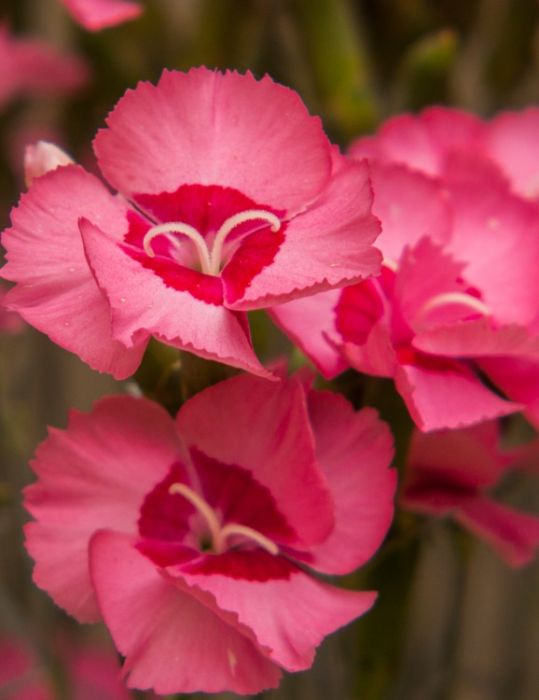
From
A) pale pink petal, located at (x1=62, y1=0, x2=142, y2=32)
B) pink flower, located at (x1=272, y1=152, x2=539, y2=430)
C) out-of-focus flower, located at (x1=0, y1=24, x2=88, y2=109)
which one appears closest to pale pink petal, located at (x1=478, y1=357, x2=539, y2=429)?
pink flower, located at (x1=272, y1=152, x2=539, y2=430)

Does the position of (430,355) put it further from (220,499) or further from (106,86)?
(106,86)

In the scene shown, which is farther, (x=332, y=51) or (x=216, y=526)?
(x=332, y=51)

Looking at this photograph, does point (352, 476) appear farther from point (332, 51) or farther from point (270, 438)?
point (332, 51)

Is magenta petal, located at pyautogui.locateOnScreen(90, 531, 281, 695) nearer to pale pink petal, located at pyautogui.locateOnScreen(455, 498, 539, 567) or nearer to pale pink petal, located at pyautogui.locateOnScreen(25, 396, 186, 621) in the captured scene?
pale pink petal, located at pyautogui.locateOnScreen(25, 396, 186, 621)

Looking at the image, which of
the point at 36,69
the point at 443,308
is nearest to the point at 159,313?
the point at 443,308

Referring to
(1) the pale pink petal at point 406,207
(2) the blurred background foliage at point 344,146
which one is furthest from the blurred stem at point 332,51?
(1) the pale pink petal at point 406,207

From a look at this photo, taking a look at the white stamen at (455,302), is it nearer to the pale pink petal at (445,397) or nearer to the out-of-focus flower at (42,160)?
the pale pink petal at (445,397)

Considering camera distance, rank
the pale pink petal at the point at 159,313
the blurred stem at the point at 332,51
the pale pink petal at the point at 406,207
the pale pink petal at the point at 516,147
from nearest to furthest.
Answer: the pale pink petal at the point at 159,313
the pale pink petal at the point at 406,207
the pale pink petal at the point at 516,147
the blurred stem at the point at 332,51
